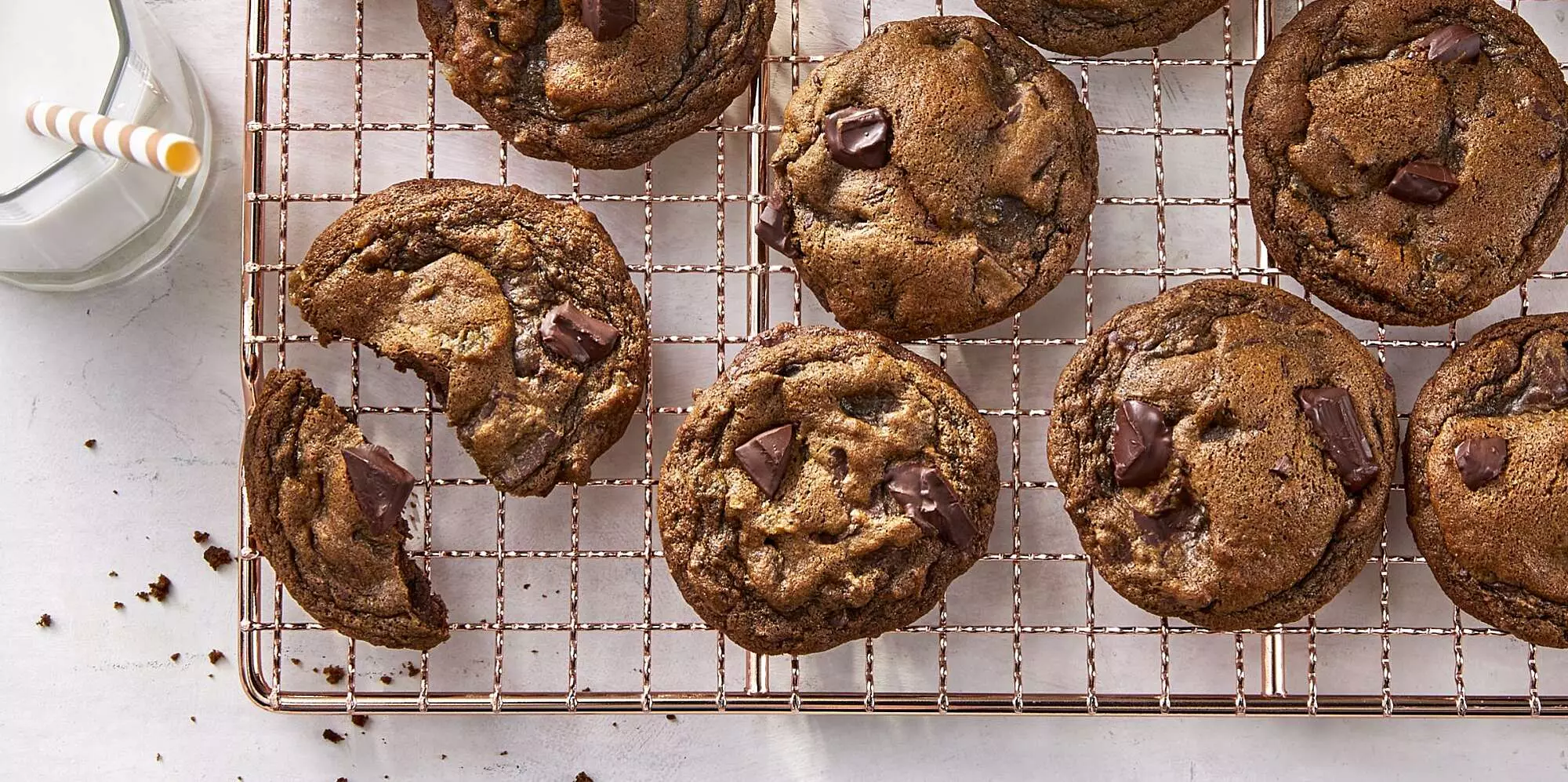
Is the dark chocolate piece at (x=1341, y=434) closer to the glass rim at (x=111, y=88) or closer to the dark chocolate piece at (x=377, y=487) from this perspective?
the dark chocolate piece at (x=377, y=487)

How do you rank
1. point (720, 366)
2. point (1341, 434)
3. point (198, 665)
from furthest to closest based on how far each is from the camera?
point (198, 665) → point (720, 366) → point (1341, 434)

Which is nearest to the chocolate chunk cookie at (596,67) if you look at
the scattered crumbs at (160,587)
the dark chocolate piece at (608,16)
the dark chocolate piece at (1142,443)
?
the dark chocolate piece at (608,16)

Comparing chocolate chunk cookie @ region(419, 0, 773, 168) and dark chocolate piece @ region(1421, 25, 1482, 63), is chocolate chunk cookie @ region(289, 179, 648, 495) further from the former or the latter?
dark chocolate piece @ region(1421, 25, 1482, 63)

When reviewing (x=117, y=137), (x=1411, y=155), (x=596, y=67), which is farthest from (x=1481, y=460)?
(x=117, y=137)

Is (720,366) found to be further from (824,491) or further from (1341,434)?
(1341,434)

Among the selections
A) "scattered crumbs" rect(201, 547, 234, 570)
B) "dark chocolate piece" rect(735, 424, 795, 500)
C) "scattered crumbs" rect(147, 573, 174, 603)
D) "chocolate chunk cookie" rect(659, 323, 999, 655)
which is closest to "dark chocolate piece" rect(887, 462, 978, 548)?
"chocolate chunk cookie" rect(659, 323, 999, 655)

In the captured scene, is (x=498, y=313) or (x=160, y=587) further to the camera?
(x=160, y=587)
